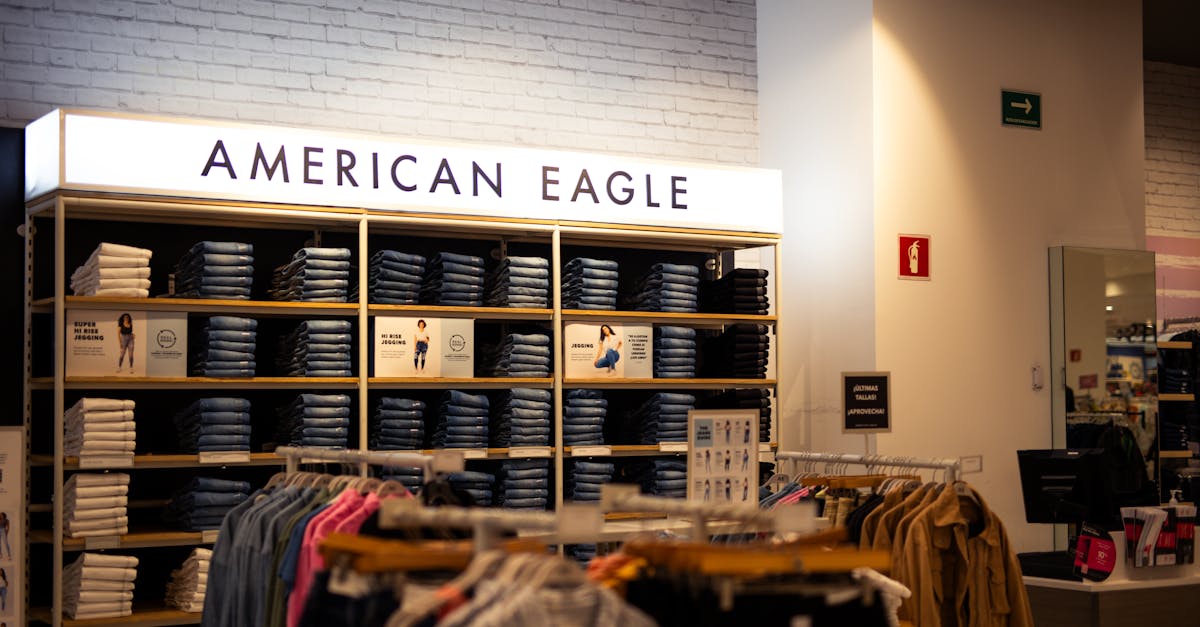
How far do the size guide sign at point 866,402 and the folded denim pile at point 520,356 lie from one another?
1.40m

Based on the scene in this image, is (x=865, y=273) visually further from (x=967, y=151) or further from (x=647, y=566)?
(x=647, y=566)

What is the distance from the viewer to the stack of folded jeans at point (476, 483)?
5.60 m

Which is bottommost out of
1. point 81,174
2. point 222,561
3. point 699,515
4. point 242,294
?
point 222,561

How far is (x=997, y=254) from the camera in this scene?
269 inches

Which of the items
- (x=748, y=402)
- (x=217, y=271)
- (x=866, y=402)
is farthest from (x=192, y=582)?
(x=866, y=402)

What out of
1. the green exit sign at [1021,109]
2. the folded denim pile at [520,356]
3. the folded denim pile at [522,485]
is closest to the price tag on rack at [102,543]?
the folded denim pile at [522,485]

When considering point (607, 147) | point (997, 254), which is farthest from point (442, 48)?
point (997, 254)

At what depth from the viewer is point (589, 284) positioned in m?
6.05

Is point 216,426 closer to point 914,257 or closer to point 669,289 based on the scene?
point 669,289

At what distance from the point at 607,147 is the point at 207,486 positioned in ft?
9.73

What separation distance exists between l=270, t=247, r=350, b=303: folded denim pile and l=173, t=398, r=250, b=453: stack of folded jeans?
535 mm

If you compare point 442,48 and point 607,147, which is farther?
point 607,147

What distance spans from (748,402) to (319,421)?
218 cm

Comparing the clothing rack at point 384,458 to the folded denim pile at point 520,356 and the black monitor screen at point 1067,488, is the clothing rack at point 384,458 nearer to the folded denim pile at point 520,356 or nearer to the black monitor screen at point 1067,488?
the folded denim pile at point 520,356
